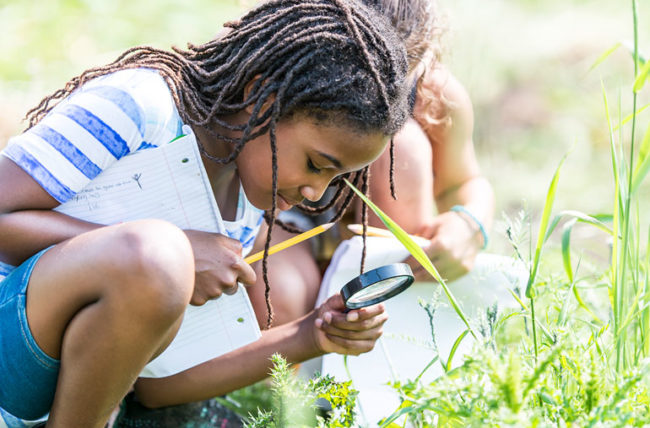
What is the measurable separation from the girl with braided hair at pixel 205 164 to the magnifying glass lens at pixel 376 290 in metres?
0.06

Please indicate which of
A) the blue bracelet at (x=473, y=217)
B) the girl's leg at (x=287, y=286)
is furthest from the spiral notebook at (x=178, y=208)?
the blue bracelet at (x=473, y=217)

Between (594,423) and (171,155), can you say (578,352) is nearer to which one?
(594,423)

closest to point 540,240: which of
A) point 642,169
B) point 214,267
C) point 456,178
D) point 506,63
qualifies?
point 642,169

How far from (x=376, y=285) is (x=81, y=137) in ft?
1.79

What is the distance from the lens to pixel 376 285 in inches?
48.9

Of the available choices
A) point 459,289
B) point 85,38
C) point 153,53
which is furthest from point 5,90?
point 459,289

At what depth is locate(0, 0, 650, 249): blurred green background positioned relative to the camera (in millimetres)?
2572

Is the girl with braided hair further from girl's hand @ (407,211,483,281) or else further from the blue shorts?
girl's hand @ (407,211,483,281)

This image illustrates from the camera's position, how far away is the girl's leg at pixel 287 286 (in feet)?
5.33

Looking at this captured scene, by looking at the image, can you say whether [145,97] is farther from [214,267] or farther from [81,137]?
[214,267]

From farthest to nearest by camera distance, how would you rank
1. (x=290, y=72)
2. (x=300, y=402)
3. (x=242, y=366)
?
(x=242, y=366) → (x=290, y=72) → (x=300, y=402)

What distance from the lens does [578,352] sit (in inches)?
36.4

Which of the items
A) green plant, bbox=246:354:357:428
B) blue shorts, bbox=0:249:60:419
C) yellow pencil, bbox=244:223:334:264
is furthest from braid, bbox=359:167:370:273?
blue shorts, bbox=0:249:60:419

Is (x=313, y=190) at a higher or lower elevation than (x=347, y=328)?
higher
